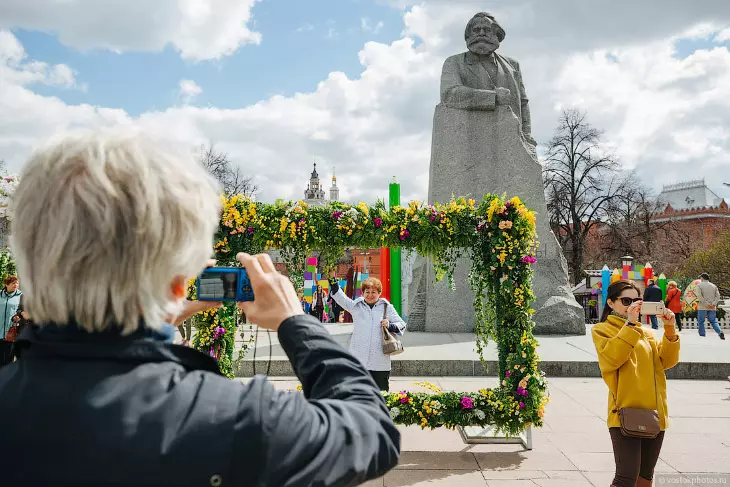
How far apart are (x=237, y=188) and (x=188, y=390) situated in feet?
Result: 106

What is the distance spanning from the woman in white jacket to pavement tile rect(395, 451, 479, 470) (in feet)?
2.43

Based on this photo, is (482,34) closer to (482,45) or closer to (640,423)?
(482,45)

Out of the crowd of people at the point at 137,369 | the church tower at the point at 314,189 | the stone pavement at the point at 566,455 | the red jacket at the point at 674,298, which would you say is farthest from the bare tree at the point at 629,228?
the church tower at the point at 314,189

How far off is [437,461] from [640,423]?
2.48 metres

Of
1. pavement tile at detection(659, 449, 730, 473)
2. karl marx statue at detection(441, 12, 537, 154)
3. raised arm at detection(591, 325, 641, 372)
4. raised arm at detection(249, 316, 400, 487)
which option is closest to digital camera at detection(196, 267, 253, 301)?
raised arm at detection(249, 316, 400, 487)

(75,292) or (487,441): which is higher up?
(75,292)

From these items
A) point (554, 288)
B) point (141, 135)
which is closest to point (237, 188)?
point (554, 288)

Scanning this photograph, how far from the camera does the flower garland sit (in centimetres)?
602

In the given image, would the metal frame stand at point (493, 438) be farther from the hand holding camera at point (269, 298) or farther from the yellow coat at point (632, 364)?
the hand holding camera at point (269, 298)

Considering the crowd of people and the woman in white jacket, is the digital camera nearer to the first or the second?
the crowd of people

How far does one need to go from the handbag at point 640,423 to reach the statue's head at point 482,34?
11.4 metres

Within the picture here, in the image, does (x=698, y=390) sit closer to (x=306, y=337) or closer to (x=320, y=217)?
(x=320, y=217)

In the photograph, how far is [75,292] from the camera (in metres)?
1.02

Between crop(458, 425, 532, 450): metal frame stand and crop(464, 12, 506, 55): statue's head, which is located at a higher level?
crop(464, 12, 506, 55): statue's head
